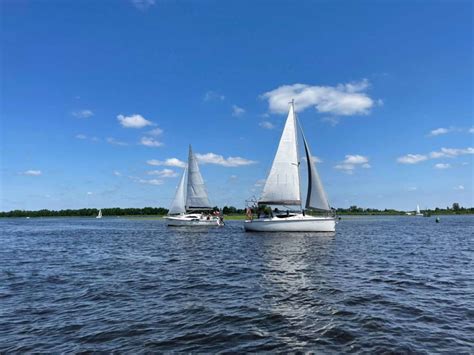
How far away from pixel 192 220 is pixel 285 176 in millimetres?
25991

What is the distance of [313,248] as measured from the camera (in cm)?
3161

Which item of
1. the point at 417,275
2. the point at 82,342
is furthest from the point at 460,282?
the point at 82,342

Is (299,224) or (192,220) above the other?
(192,220)

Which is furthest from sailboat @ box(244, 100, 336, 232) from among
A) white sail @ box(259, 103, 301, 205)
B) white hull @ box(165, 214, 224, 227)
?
white hull @ box(165, 214, 224, 227)

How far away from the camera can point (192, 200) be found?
236ft

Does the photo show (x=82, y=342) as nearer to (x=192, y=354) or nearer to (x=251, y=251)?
(x=192, y=354)

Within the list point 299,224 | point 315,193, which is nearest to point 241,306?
point 299,224

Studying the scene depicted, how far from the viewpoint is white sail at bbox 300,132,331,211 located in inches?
1911

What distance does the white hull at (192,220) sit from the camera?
230ft

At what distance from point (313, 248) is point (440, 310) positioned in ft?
61.8

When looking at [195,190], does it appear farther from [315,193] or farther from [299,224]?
[299,224]

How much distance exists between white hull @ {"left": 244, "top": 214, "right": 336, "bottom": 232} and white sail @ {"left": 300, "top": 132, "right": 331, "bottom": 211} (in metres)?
3.21

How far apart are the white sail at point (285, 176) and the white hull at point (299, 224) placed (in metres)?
3.69

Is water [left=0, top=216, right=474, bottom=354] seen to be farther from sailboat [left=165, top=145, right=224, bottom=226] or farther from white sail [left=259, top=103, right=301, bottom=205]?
sailboat [left=165, top=145, right=224, bottom=226]
